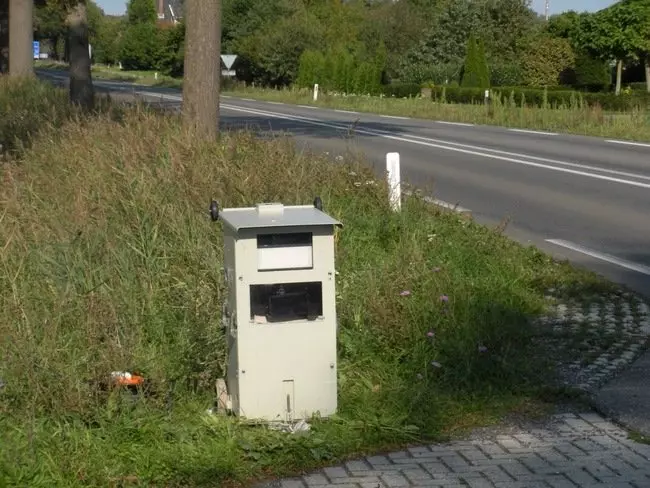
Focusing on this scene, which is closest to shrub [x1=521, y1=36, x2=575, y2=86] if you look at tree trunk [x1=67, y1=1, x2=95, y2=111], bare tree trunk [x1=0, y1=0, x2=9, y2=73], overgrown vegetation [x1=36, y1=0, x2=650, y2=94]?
overgrown vegetation [x1=36, y1=0, x2=650, y2=94]

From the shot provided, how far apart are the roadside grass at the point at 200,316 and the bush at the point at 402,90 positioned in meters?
46.3

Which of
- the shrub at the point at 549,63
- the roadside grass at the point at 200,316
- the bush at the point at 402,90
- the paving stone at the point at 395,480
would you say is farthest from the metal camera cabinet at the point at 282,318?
the shrub at the point at 549,63

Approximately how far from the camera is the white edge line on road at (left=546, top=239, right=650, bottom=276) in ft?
33.3

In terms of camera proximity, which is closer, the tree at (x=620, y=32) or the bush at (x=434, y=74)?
the tree at (x=620, y=32)

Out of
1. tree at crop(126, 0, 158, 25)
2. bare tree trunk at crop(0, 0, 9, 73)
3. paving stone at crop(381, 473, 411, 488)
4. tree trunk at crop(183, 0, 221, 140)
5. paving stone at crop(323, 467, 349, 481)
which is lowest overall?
paving stone at crop(323, 467, 349, 481)

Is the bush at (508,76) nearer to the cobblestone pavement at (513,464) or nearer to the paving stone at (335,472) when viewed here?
the cobblestone pavement at (513,464)

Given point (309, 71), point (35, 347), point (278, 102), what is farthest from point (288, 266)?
point (309, 71)

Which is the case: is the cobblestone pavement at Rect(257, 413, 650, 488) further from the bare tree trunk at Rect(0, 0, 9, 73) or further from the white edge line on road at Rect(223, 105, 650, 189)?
the bare tree trunk at Rect(0, 0, 9, 73)

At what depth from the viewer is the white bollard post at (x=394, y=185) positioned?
9900mm

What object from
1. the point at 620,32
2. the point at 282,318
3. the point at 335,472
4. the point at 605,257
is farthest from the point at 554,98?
the point at 335,472

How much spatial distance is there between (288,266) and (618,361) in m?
2.33

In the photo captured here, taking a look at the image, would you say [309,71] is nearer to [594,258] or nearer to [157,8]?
[594,258]

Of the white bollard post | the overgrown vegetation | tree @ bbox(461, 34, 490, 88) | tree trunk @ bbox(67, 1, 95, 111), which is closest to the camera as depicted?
the white bollard post

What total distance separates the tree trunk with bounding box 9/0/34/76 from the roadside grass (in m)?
22.4
